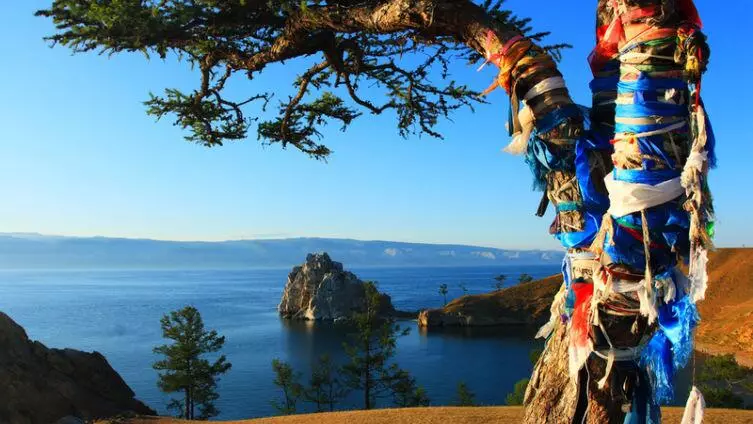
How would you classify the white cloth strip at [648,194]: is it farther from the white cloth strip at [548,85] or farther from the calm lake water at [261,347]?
the calm lake water at [261,347]

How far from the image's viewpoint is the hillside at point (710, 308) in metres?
50.2

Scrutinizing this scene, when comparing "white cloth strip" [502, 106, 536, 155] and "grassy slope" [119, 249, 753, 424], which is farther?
"grassy slope" [119, 249, 753, 424]

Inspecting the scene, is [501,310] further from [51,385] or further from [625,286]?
[625,286]

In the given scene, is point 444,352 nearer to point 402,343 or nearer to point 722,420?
point 402,343

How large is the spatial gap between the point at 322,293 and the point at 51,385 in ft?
225

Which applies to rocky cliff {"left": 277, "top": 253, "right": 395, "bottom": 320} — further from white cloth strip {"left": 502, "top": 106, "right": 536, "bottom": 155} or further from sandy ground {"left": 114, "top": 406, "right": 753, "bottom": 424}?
white cloth strip {"left": 502, "top": 106, "right": 536, "bottom": 155}

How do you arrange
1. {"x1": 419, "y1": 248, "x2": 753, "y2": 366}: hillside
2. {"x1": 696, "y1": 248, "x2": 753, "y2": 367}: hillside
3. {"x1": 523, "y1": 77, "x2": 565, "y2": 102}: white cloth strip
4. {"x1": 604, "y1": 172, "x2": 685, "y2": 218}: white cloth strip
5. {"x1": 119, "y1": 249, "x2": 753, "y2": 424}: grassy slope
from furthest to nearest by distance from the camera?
{"x1": 419, "y1": 248, "x2": 753, "y2": 366}: hillside → {"x1": 696, "y1": 248, "x2": 753, "y2": 367}: hillside → {"x1": 119, "y1": 249, "x2": 753, "y2": 424}: grassy slope → {"x1": 523, "y1": 77, "x2": 565, "y2": 102}: white cloth strip → {"x1": 604, "y1": 172, "x2": 685, "y2": 218}: white cloth strip

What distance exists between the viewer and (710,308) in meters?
62.0

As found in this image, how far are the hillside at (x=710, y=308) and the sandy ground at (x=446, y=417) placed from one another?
42.8 m

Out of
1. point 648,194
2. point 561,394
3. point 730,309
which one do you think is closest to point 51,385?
point 561,394

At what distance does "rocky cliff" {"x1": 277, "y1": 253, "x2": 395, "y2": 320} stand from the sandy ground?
75.7 meters

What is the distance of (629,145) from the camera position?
273 centimetres

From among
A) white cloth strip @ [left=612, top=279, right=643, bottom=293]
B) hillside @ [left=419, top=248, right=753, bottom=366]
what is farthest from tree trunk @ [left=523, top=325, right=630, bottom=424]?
hillside @ [left=419, top=248, right=753, bottom=366]

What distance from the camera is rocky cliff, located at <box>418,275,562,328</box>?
75.1 metres
